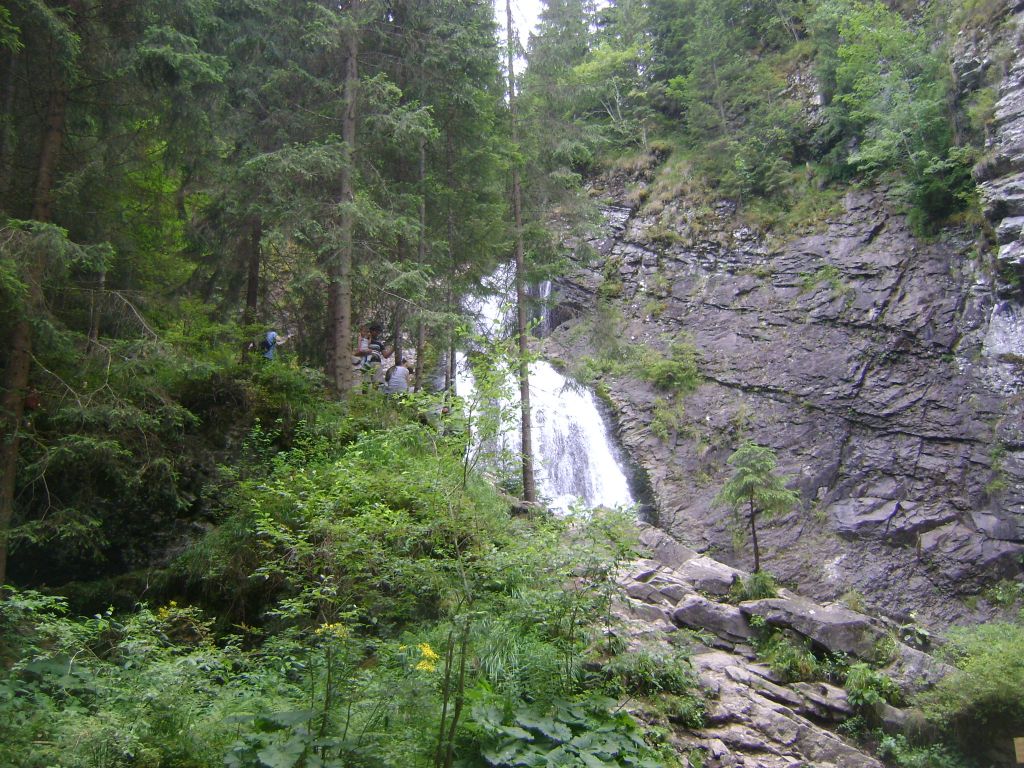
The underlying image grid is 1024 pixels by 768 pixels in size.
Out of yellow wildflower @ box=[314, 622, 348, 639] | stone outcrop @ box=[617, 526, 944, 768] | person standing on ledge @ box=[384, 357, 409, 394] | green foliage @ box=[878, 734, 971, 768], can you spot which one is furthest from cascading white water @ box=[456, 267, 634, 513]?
yellow wildflower @ box=[314, 622, 348, 639]

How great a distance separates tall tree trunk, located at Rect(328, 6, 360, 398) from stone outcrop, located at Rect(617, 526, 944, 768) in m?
5.51

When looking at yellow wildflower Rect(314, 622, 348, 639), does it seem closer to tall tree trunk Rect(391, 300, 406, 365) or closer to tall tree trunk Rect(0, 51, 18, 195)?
tall tree trunk Rect(0, 51, 18, 195)

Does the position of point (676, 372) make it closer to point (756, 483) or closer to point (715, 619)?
point (756, 483)

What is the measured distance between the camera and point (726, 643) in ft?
34.0

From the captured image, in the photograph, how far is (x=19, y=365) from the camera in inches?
243

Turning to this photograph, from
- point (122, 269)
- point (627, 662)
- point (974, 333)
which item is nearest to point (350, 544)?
point (627, 662)

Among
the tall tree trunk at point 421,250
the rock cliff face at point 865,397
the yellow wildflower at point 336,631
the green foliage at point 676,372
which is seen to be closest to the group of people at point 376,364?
the tall tree trunk at point 421,250

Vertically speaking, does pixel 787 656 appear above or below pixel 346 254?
below

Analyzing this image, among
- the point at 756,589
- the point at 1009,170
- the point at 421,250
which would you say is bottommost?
the point at 756,589

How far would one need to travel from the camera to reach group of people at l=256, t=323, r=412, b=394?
37.6ft

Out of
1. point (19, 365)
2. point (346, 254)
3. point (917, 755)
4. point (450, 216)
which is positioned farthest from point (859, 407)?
point (19, 365)

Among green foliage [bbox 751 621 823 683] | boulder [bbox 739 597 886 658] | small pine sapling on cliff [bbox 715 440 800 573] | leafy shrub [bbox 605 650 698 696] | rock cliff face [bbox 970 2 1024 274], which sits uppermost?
rock cliff face [bbox 970 2 1024 274]

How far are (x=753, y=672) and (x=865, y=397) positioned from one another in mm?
10837

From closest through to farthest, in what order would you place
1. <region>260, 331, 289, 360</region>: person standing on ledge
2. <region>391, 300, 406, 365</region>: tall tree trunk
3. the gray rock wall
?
<region>260, 331, 289, 360</region>: person standing on ledge < <region>391, 300, 406, 365</region>: tall tree trunk < the gray rock wall
